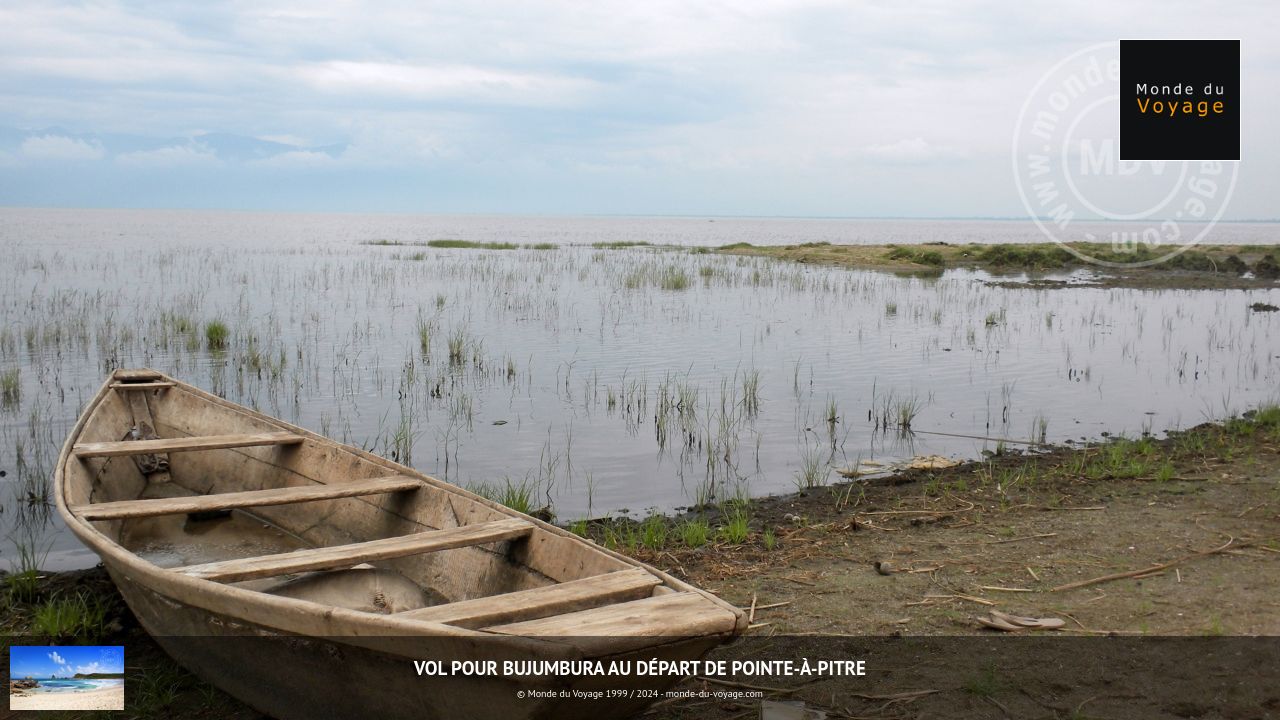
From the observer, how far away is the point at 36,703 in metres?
4.14

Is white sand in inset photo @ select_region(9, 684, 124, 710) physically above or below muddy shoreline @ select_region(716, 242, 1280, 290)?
below

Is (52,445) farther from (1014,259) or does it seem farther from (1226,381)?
(1014,259)

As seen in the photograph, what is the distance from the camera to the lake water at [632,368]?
29.2ft

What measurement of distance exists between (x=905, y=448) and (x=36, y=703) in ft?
24.4

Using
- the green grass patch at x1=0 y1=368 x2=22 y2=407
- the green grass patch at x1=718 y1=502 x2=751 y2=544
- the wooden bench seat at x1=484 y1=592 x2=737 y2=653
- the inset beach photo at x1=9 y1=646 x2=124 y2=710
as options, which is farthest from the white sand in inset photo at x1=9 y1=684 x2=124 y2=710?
the green grass patch at x1=0 y1=368 x2=22 y2=407

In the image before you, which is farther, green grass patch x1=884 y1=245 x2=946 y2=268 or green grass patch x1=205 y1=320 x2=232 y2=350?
green grass patch x1=884 y1=245 x2=946 y2=268

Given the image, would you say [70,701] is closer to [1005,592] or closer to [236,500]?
[236,500]

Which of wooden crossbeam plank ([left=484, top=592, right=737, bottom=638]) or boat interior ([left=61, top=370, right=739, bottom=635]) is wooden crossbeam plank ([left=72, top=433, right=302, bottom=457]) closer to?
boat interior ([left=61, top=370, right=739, bottom=635])

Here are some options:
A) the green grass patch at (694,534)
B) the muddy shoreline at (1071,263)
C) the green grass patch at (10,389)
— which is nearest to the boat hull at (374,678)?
the green grass patch at (694,534)

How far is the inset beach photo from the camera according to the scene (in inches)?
165

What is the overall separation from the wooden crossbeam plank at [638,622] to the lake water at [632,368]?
4008mm

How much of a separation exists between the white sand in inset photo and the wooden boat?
11.8 inches

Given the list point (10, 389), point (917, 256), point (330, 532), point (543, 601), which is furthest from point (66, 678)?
point (917, 256)

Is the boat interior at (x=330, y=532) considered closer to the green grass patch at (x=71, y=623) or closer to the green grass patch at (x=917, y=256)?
the green grass patch at (x=71, y=623)
